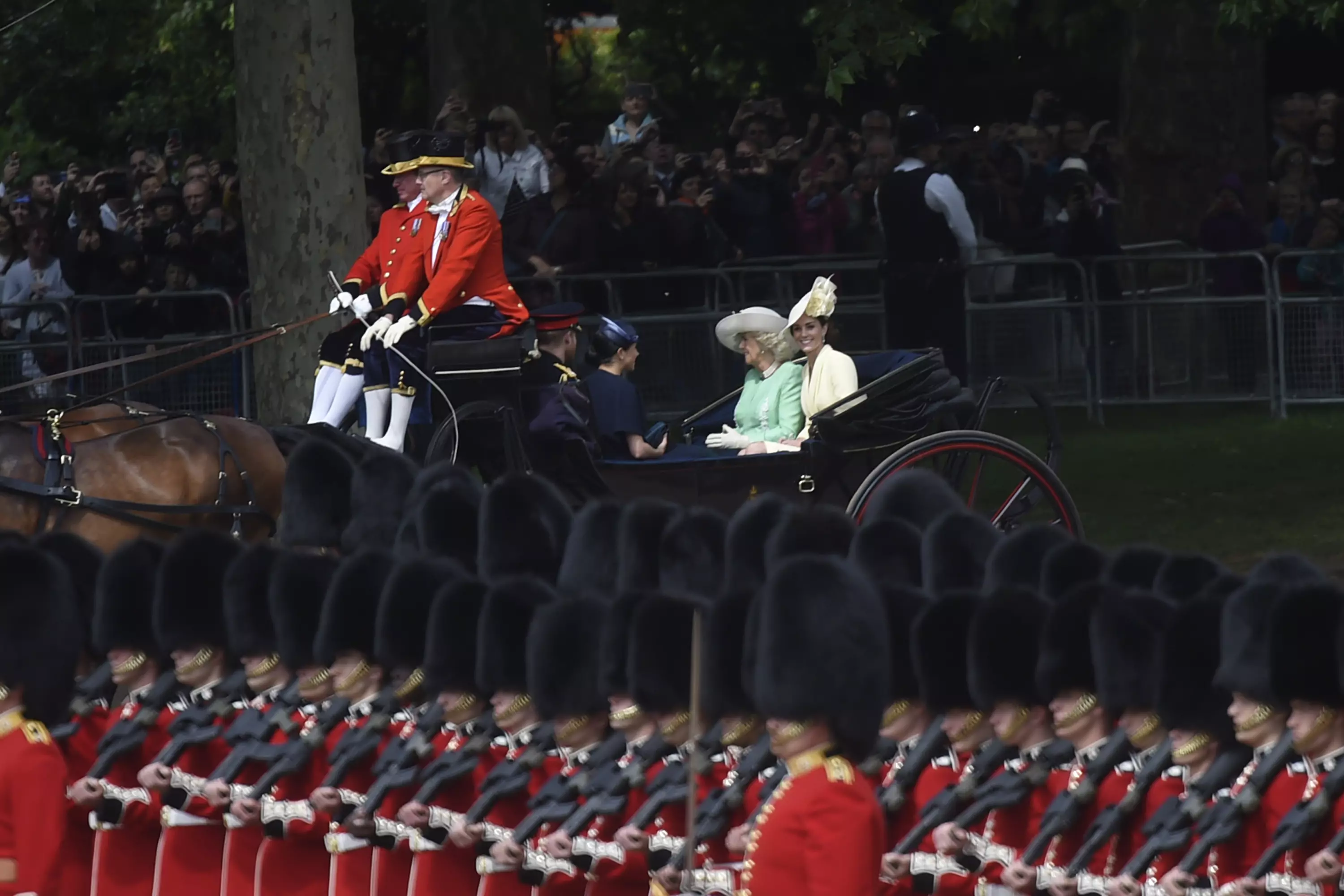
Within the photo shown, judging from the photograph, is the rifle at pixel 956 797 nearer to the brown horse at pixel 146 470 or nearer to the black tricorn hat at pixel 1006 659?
the black tricorn hat at pixel 1006 659

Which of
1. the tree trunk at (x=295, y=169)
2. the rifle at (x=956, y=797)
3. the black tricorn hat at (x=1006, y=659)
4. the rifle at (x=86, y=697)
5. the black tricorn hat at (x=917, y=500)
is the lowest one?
the rifle at (x=956, y=797)

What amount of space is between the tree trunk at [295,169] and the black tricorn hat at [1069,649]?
6990 mm

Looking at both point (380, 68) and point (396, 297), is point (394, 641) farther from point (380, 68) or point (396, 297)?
point (380, 68)

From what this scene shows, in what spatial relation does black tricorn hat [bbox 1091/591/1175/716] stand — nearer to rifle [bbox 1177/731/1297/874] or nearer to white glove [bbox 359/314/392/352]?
rifle [bbox 1177/731/1297/874]

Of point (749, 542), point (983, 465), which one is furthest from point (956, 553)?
point (983, 465)

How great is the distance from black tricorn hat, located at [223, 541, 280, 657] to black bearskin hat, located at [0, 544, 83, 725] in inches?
→ 15.1

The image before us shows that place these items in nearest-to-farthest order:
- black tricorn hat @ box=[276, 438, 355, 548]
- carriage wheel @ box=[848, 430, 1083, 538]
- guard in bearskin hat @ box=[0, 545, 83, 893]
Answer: guard in bearskin hat @ box=[0, 545, 83, 893]
black tricorn hat @ box=[276, 438, 355, 548]
carriage wheel @ box=[848, 430, 1083, 538]

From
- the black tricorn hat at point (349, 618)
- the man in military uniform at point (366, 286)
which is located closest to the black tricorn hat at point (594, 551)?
the black tricorn hat at point (349, 618)

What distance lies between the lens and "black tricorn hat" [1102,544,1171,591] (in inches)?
234

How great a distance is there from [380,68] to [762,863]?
64.7ft

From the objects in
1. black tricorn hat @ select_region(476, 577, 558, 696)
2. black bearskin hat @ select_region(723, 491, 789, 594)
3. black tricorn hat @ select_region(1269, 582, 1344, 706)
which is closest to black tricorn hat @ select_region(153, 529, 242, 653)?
black tricorn hat @ select_region(476, 577, 558, 696)

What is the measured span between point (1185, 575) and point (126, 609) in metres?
2.61

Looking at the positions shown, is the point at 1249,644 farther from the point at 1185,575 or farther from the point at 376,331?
the point at 376,331

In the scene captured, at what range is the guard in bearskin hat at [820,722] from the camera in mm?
4758
